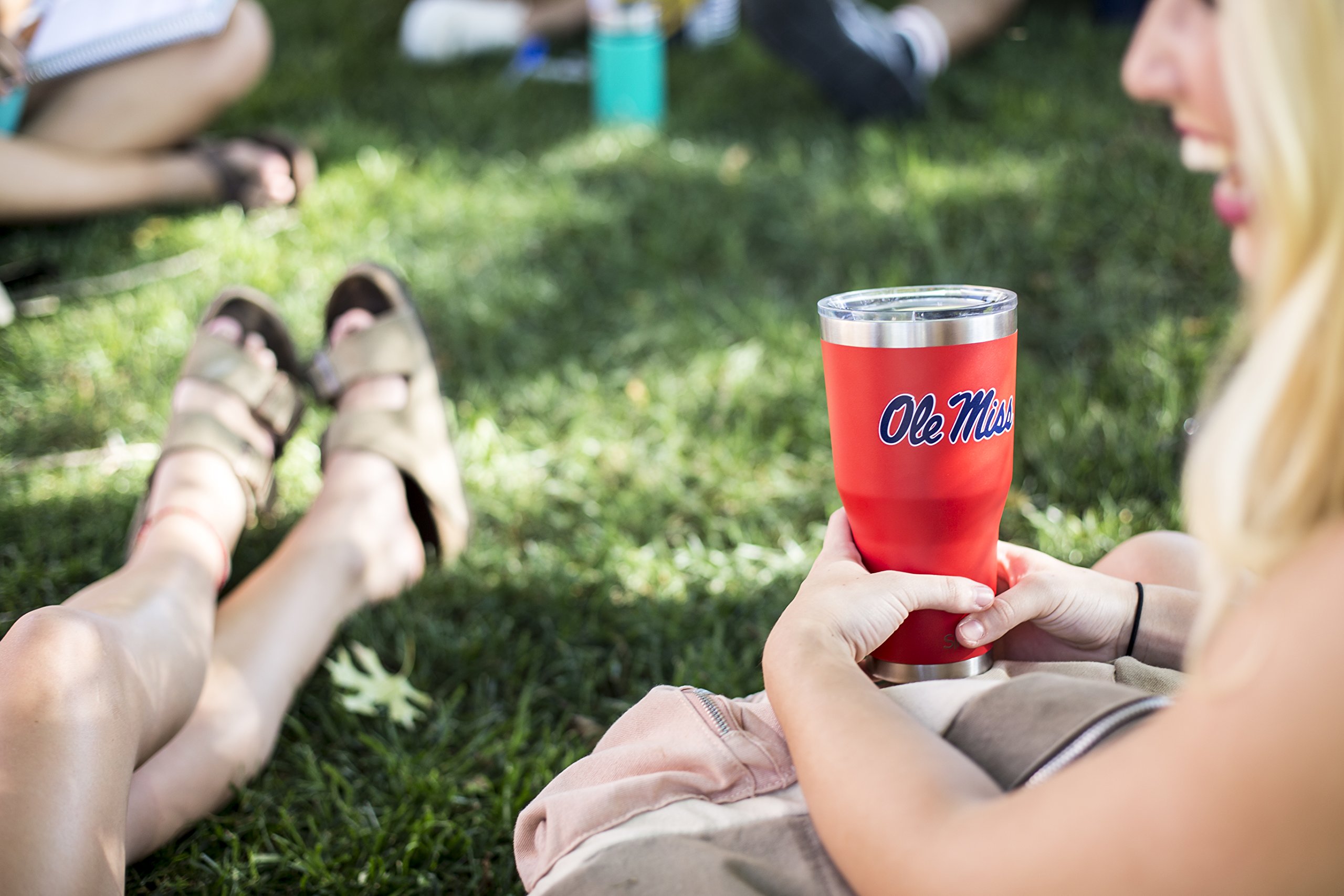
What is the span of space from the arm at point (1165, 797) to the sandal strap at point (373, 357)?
1.37 metres

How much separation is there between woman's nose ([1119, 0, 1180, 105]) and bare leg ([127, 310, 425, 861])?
1218 millimetres

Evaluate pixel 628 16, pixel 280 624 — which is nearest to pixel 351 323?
pixel 280 624

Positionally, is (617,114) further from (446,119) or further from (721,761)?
(721,761)

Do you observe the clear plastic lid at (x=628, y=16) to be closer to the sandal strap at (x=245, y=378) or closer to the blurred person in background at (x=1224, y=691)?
the sandal strap at (x=245, y=378)

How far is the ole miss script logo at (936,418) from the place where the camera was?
0.97m

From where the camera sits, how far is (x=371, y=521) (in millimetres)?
1781

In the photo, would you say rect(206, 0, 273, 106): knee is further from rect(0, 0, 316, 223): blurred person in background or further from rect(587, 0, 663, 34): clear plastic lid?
rect(587, 0, 663, 34): clear plastic lid

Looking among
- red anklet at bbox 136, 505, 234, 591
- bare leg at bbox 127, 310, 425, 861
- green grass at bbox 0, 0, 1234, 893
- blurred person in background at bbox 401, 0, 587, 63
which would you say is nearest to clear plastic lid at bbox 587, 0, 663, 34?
green grass at bbox 0, 0, 1234, 893

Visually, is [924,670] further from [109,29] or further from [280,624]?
[109,29]

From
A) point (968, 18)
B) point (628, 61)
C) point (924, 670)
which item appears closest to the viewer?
point (924, 670)

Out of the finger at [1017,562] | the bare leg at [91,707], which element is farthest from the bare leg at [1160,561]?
the bare leg at [91,707]

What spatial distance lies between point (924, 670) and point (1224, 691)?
447mm

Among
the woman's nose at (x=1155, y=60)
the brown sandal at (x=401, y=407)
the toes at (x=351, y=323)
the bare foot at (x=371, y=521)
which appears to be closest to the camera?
the woman's nose at (x=1155, y=60)

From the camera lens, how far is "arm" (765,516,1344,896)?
58 centimetres
